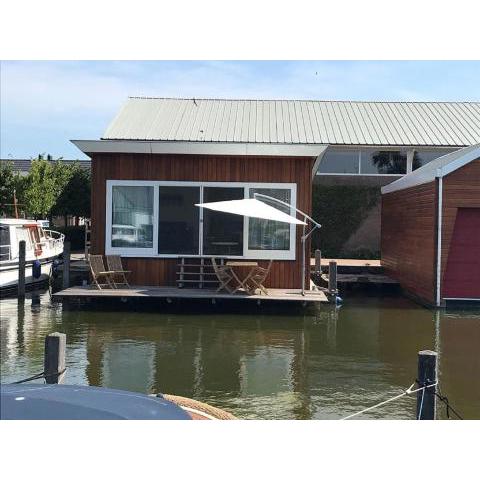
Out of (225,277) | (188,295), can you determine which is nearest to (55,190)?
(225,277)

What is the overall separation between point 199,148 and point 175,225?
62.9 inches

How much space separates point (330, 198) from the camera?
24.6 metres

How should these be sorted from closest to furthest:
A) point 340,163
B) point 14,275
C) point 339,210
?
point 14,275 → point 339,210 → point 340,163

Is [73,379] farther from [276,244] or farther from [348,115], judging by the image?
[348,115]

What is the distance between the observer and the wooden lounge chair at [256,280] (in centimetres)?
1181

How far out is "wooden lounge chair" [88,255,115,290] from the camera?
1219cm

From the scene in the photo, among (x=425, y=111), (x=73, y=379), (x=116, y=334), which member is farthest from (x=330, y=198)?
(x=73, y=379)

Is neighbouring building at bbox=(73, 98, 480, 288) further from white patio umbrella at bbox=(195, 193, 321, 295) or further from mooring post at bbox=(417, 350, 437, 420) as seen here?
mooring post at bbox=(417, 350, 437, 420)

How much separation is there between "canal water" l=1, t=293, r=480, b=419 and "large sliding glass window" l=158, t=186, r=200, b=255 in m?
1.71

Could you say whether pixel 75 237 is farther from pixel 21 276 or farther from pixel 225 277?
pixel 225 277

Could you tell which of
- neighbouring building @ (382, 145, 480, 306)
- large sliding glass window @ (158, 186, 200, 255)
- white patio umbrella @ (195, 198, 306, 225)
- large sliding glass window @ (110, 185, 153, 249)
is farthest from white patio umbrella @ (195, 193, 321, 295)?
neighbouring building @ (382, 145, 480, 306)

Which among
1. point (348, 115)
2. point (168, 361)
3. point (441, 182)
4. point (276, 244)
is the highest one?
point (348, 115)

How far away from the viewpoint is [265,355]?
28.4 ft
